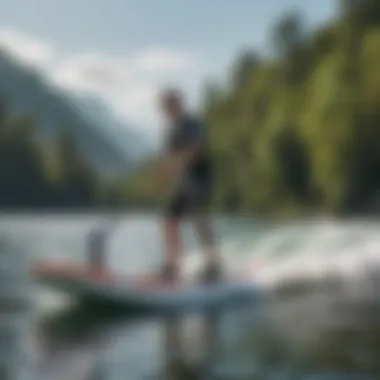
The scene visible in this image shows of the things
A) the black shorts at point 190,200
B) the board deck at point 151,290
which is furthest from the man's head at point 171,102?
the board deck at point 151,290

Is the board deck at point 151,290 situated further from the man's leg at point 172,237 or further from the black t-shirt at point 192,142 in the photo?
the black t-shirt at point 192,142

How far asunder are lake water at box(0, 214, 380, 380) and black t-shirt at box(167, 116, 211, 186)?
12 cm

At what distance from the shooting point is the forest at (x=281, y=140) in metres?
1.96

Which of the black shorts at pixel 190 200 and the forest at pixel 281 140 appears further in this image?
the black shorts at pixel 190 200

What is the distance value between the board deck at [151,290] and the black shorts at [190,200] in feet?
0.51

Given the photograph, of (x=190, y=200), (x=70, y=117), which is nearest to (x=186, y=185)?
(x=190, y=200)

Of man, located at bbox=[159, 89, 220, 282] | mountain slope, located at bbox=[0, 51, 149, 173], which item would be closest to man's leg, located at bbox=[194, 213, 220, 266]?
man, located at bbox=[159, 89, 220, 282]

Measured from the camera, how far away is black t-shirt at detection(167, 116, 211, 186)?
6.63 ft

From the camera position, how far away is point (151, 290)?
2.14m

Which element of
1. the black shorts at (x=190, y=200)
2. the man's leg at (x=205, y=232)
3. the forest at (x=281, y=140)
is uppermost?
the forest at (x=281, y=140)

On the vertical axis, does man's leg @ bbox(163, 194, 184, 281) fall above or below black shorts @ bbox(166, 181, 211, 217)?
below

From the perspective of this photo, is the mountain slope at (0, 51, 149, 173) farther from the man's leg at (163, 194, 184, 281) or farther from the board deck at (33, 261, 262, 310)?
the board deck at (33, 261, 262, 310)

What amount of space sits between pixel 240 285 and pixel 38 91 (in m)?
0.61

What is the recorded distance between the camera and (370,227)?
87.3 inches
